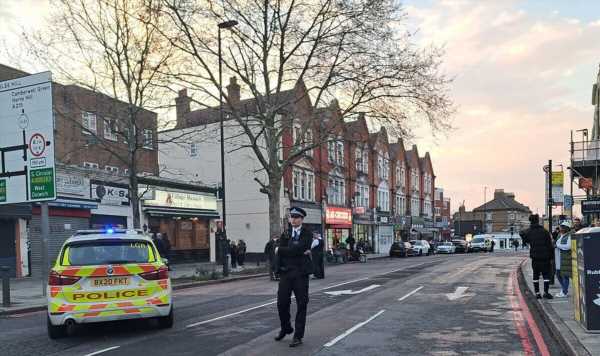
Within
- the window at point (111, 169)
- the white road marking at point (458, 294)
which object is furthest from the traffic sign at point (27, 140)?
the window at point (111, 169)

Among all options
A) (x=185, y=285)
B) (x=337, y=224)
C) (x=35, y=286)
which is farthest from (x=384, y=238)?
(x=35, y=286)

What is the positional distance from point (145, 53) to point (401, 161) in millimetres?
51584

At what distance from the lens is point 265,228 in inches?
1594

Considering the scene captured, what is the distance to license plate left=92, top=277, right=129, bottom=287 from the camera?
29.2 feet

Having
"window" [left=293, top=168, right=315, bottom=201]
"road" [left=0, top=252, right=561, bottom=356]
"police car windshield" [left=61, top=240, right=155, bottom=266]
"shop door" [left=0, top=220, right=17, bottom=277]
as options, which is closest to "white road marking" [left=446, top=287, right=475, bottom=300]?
"road" [left=0, top=252, right=561, bottom=356]

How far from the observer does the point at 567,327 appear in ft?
28.5

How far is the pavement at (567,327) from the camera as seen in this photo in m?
7.24

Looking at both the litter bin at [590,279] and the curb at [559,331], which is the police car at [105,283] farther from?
the litter bin at [590,279]

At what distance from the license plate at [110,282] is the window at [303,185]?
34.6 metres

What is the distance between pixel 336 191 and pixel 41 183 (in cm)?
3637

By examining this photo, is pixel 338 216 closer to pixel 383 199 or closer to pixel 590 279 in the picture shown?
pixel 383 199

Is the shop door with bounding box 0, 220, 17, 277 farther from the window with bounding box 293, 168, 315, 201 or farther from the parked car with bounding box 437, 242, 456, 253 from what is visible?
the parked car with bounding box 437, 242, 456, 253

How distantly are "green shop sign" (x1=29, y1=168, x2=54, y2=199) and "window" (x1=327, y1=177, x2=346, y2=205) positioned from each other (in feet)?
113

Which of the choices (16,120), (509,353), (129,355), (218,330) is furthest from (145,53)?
(509,353)
